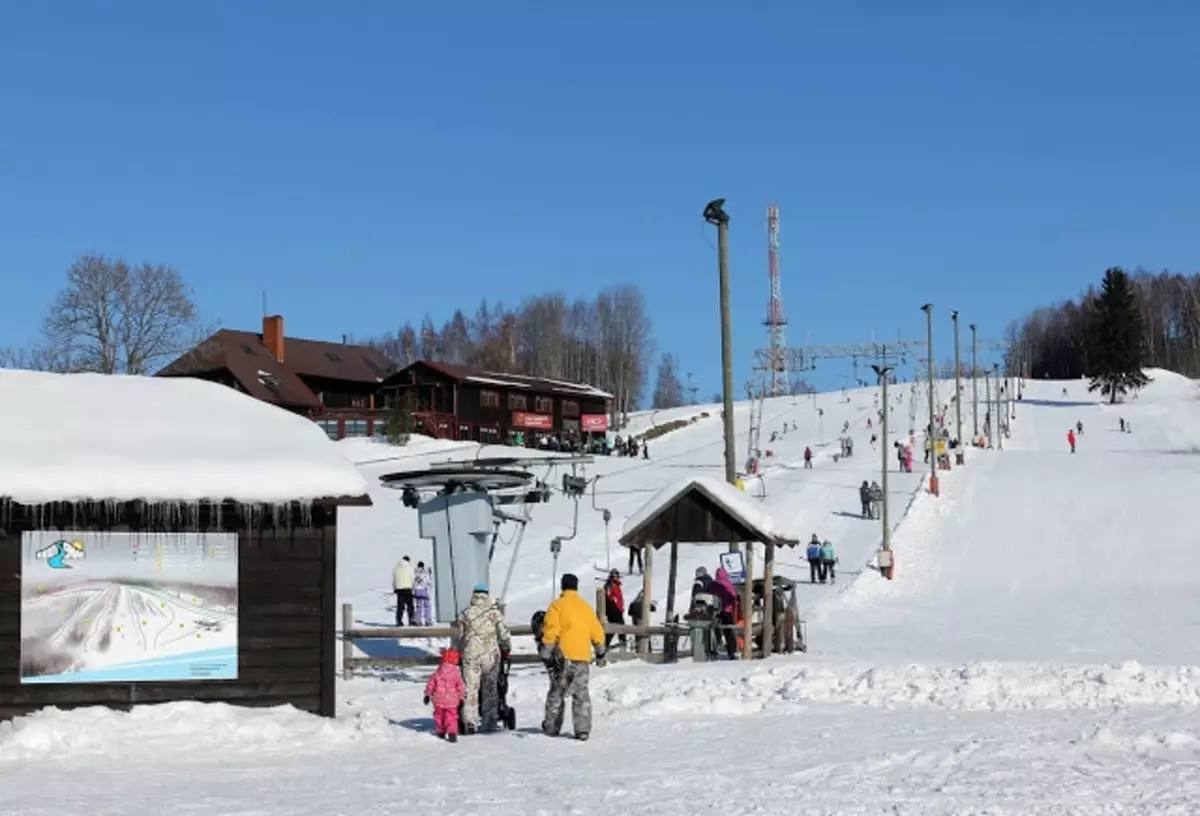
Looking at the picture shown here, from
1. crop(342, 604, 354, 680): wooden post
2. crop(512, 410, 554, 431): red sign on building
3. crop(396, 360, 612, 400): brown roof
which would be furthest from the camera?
crop(512, 410, 554, 431): red sign on building

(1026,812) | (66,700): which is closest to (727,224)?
(66,700)

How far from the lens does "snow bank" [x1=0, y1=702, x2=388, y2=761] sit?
1296 centimetres

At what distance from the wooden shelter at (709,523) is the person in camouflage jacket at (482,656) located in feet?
24.3

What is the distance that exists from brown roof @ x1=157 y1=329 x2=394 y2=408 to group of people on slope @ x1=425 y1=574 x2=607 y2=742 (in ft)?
188

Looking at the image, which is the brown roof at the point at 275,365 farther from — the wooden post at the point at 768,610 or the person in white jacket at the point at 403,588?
the wooden post at the point at 768,610

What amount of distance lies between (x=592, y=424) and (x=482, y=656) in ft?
239

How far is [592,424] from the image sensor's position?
86.8 m

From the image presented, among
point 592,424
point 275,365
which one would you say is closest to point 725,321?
point 275,365

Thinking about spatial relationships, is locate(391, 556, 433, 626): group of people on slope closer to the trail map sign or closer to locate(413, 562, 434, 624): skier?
locate(413, 562, 434, 624): skier

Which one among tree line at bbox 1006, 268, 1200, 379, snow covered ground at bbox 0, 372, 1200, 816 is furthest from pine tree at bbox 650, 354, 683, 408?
snow covered ground at bbox 0, 372, 1200, 816

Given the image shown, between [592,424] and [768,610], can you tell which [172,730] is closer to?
[768,610]

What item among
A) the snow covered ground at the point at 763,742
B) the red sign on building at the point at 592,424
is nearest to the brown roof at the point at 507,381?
the red sign on building at the point at 592,424

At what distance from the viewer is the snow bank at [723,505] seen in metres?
21.1

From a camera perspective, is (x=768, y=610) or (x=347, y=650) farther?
(x=768, y=610)
